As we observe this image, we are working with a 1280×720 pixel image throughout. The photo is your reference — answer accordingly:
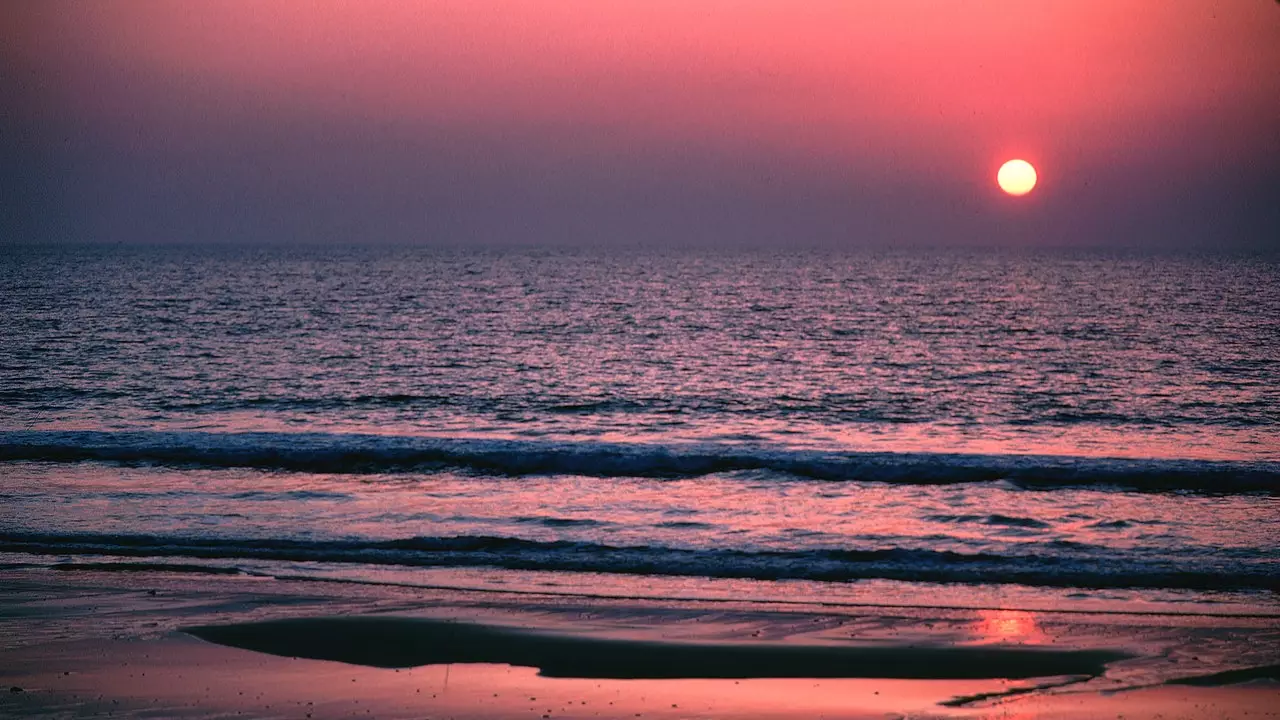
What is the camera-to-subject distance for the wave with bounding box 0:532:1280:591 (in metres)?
13.0

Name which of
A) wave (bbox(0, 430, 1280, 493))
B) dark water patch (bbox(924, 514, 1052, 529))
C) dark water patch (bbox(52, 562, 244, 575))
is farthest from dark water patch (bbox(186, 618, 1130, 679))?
wave (bbox(0, 430, 1280, 493))

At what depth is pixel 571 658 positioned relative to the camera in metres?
9.66

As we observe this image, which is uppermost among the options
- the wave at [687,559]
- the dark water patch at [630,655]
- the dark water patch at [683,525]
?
the dark water patch at [630,655]

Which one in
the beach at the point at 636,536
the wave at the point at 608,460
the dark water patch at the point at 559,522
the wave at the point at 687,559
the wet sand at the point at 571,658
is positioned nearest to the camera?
the wet sand at the point at 571,658

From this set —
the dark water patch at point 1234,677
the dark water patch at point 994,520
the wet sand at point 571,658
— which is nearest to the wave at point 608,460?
the dark water patch at point 994,520

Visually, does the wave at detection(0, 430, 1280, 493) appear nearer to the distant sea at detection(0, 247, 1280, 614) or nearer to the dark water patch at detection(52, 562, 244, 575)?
the distant sea at detection(0, 247, 1280, 614)

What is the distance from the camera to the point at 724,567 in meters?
13.5

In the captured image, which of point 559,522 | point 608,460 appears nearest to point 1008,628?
point 559,522

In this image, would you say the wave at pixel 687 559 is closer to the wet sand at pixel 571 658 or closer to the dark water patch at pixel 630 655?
the wet sand at pixel 571 658

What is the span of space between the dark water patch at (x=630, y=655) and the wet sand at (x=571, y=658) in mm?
26

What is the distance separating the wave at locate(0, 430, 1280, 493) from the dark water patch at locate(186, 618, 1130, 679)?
33.7 ft

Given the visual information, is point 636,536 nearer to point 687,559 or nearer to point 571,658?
point 687,559

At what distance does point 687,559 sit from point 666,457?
848 centimetres

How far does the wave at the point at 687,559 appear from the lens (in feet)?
42.7
